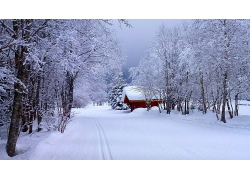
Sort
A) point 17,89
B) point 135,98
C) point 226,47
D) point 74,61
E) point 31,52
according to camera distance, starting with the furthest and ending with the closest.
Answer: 1. point 135,98
2. point 226,47
3. point 74,61
4. point 17,89
5. point 31,52

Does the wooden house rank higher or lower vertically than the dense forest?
lower

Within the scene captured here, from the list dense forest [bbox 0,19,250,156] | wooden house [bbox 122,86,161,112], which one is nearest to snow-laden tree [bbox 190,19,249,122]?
dense forest [bbox 0,19,250,156]

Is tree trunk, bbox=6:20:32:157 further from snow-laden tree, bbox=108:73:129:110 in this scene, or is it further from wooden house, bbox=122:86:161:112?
snow-laden tree, bbox=108:73:129:110

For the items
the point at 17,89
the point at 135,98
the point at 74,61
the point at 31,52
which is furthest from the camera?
the point at 135,98

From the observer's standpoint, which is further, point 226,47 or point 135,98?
point 135,98

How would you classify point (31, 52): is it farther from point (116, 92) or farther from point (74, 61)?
point (116, 92)

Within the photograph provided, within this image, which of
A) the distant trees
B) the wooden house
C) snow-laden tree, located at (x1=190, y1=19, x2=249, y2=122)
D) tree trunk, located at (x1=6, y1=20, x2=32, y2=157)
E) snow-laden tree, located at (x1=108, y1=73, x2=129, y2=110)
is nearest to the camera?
the distant trees

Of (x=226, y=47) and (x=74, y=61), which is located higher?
(x=226, y=47)

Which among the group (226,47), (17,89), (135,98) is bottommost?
(135,98)

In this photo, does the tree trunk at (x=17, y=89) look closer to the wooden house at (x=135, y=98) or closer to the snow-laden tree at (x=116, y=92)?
the wooden house at (x=135, y=98)

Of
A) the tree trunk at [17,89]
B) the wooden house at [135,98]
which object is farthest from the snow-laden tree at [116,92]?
the tree trunk at [17,89]

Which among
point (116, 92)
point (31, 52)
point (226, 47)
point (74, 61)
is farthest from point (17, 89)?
point (116, 92)

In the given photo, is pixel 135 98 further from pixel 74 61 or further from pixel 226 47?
pixel 74 61
